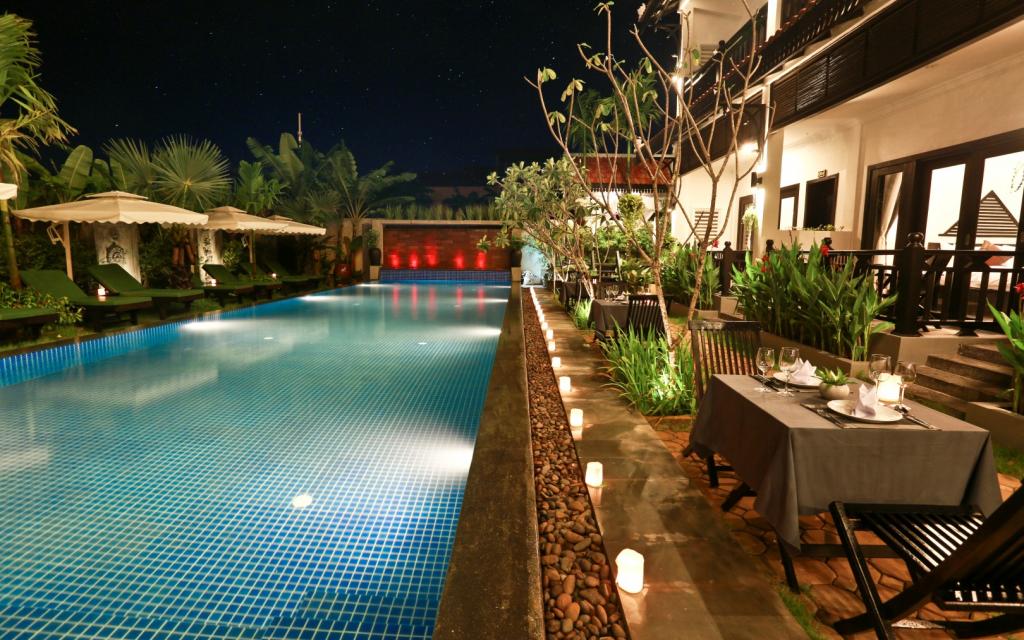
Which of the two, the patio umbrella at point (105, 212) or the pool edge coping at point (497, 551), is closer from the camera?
the pool edge coping at point (497, 551)

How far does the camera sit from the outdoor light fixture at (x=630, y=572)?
1.98 meters

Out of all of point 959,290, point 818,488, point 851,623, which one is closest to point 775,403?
point 818,488

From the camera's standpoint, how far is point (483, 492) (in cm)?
279

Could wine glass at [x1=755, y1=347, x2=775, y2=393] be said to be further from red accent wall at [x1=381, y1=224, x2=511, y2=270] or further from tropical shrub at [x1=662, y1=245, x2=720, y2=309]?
red accent wall at [x1=381, y1=224, x2=511, y2=270]

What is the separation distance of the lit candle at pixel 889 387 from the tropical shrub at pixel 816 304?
2.97m

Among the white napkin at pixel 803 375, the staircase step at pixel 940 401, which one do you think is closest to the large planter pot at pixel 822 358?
the staircase step at pixel 940 401

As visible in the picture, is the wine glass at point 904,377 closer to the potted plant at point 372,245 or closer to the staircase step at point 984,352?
the staircase step at point 984,352

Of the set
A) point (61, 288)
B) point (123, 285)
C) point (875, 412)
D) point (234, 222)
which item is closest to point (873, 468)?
point (875, 412)

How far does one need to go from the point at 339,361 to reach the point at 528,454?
4.54 m

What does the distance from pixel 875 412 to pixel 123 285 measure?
11963 mm

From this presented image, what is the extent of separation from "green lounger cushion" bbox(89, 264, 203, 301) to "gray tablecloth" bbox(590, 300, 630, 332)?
8184 mm

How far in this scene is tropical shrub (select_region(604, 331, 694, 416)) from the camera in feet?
14.5

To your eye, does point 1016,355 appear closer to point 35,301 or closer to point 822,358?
point 822,358

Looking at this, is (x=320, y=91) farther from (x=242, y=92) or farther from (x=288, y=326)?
(x=288, y=326)
